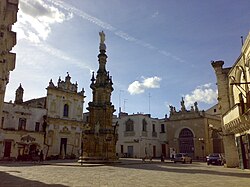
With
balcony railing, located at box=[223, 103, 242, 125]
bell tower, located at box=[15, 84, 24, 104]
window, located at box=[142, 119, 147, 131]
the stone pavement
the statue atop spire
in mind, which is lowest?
the stone pavement

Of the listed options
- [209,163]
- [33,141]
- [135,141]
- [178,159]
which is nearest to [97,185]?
[209,163]

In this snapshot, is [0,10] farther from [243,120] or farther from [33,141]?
[33,141]

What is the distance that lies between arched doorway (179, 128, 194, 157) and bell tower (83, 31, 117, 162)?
2173 centimetres

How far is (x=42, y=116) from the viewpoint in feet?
133

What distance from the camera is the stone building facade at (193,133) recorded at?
42.3 meters

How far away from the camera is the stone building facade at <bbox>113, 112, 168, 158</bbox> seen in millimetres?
48281

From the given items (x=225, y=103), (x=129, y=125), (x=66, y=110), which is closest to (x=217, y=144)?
(x=129, y=125)

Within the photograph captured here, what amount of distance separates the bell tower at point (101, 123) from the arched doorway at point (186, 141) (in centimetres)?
2173

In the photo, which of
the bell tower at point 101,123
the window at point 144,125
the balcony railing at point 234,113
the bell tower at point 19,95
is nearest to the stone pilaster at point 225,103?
the balcony railing at point 234,113

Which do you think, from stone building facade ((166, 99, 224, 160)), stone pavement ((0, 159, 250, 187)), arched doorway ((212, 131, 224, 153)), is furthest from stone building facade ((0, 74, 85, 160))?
arched doorway ((212, 131, 224, 153))

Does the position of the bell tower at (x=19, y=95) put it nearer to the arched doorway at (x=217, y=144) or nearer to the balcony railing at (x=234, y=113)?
the arched doorway at (x=217, y=144)

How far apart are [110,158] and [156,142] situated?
27.6 meters

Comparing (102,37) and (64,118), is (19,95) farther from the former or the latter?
(102,37)

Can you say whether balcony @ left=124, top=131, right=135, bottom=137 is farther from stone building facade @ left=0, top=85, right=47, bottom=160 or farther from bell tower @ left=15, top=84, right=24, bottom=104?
bell tower @ left=15, top=84, right=24, bottom=104
